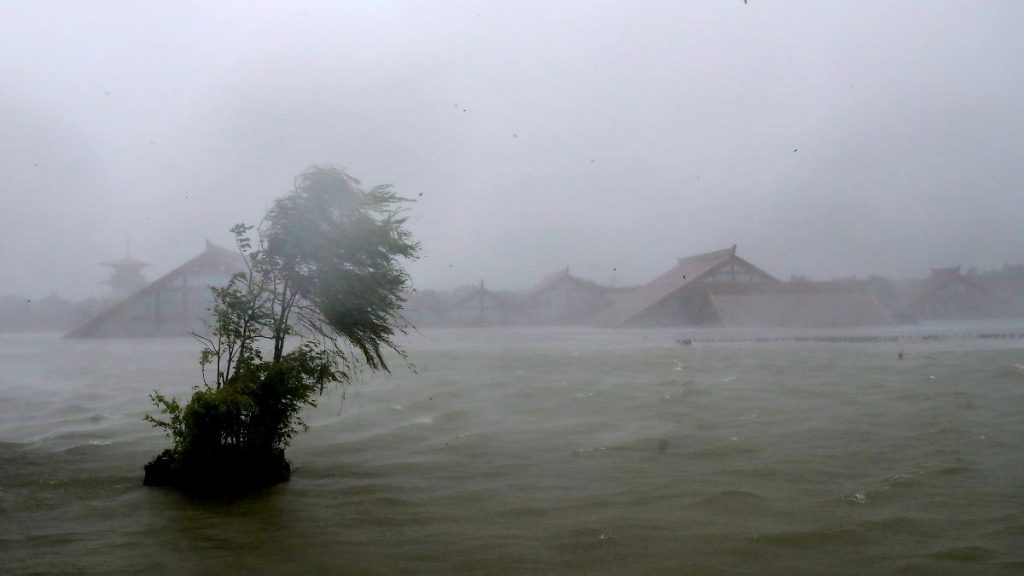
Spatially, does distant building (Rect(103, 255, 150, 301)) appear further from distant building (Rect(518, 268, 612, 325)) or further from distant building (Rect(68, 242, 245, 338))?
distant building (Rect(518, 268, 612, 325))

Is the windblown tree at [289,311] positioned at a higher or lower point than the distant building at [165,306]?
lower

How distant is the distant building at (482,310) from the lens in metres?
54.3

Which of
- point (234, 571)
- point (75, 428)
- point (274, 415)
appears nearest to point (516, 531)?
point (234, 571)

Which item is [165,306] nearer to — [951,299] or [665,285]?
[665,285]

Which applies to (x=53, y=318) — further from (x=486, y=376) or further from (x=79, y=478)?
(x=79, y=478)

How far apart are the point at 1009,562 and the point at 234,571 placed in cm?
667

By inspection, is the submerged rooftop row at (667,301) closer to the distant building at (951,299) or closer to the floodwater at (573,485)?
the distant building at (951,299)

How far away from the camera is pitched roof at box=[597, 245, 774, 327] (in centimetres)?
4984

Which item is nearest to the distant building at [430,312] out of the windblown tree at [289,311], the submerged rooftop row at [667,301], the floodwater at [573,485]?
the submerged rooftop row at [667,301]

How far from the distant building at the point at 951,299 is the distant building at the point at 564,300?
21612mm

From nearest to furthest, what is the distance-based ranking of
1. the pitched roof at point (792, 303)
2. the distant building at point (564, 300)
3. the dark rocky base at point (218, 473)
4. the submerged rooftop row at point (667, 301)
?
the dark rocky base at point (218, 473) → the submerged rooftop row at point (667, 301) → the pitched roof at point (792, 303) → the distant building at point (564, 300)

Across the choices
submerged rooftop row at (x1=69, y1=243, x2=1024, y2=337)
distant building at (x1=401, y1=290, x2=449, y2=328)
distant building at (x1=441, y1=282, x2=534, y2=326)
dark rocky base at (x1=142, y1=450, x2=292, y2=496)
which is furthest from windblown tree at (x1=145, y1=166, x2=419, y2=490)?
distant building at (x1=441, y1=282, x2=534, y2=326)

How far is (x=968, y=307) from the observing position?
186ft

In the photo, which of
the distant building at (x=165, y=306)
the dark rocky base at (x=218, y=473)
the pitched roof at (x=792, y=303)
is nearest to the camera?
the dark rocky base at (x=218, y=473)
